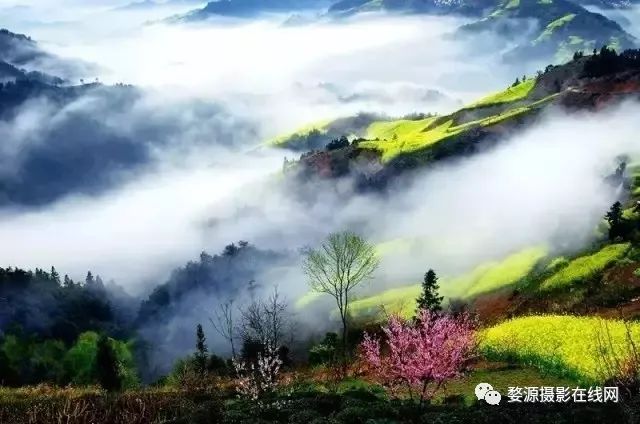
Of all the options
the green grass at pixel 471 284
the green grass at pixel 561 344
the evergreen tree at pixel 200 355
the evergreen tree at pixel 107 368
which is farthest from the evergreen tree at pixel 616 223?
the evergreen tree at pixel 107 368

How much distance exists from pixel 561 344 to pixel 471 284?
7366 cm

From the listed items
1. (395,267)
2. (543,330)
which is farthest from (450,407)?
(395,267)

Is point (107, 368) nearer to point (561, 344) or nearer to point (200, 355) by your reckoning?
point (200, 355)

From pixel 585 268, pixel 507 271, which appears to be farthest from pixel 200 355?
pixel 585 268

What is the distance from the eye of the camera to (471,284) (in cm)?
11969

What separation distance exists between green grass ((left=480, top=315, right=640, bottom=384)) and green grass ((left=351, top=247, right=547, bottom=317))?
45848 mm

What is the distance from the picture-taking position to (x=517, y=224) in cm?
14612

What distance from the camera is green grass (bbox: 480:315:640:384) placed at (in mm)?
40000

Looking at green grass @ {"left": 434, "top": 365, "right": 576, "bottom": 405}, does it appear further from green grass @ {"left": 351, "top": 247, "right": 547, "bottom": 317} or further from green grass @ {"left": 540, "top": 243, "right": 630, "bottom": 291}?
green grass @ {"left": 351, "top": 247, "right": 547, "bottom": 317}

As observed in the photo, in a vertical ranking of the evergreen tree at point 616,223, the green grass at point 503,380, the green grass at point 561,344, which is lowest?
the green grass at point 503,380

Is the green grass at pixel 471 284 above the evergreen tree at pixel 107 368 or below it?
above

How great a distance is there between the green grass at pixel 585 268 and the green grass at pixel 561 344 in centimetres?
2705

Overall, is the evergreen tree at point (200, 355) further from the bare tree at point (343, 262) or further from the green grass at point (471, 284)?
the green grass at point (471, 284)

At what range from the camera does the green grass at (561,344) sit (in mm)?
40000
